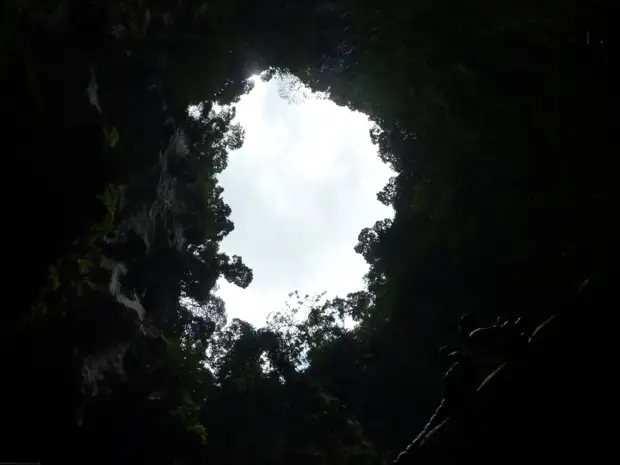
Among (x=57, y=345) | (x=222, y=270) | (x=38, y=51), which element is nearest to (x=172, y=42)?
(x=38, y=51)

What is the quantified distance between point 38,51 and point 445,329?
72.3ft

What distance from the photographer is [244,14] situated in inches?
1224

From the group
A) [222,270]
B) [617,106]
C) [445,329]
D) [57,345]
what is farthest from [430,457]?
[222,270]

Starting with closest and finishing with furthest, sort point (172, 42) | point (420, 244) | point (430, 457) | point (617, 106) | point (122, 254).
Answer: point (430, 457) < point (617, 106) < point (122, 254) < point (172, 42) < point (420, 244)

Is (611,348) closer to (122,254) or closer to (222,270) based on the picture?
(122,254)

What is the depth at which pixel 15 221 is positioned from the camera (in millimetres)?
14781

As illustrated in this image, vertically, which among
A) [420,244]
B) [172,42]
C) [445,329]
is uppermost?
[172,42]

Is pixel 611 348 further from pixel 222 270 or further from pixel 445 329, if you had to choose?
pixel 222 270

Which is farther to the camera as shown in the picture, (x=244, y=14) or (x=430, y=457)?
(x=244, y=14)

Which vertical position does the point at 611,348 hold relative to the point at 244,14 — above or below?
Answer: below

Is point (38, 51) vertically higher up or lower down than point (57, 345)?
higher up

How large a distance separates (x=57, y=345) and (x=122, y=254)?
654 centimetres

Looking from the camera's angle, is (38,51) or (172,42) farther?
(172,42)

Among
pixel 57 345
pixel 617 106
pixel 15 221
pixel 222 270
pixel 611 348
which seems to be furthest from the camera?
pixel 222 270
